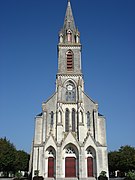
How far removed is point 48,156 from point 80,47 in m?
20.7

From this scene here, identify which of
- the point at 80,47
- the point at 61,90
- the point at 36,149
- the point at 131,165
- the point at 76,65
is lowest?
the point at 131,165

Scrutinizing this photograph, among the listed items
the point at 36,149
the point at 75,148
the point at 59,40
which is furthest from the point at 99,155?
the point at 59,40

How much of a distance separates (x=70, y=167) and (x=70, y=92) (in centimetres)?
1232

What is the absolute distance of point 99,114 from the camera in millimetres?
36875

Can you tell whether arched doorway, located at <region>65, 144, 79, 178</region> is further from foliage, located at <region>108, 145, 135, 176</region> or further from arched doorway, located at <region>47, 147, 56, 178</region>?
foliage, located at <region>108, 145, 135, 176</region>

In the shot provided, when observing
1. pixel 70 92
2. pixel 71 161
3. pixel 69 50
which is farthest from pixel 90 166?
pixel 69 50

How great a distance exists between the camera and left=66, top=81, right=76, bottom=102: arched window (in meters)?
37.4

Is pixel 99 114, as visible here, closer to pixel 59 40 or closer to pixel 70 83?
pixel 70 83

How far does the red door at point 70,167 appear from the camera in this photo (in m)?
32.8

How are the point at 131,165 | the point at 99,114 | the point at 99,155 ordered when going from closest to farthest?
the point at 99,155 → the point at 99,114 → the point at 131,165

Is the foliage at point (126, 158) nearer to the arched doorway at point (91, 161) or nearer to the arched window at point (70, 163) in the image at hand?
the arched doorway at point (91, 161)

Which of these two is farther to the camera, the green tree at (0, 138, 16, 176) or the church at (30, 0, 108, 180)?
the green tree at (0, 138, 16, 176)

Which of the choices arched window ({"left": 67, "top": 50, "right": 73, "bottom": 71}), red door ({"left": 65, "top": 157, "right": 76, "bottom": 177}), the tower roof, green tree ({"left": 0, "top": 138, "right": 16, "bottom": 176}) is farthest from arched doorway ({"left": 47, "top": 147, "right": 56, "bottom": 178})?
the tower roof

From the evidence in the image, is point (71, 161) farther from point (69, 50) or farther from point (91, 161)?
point (69, 50)
